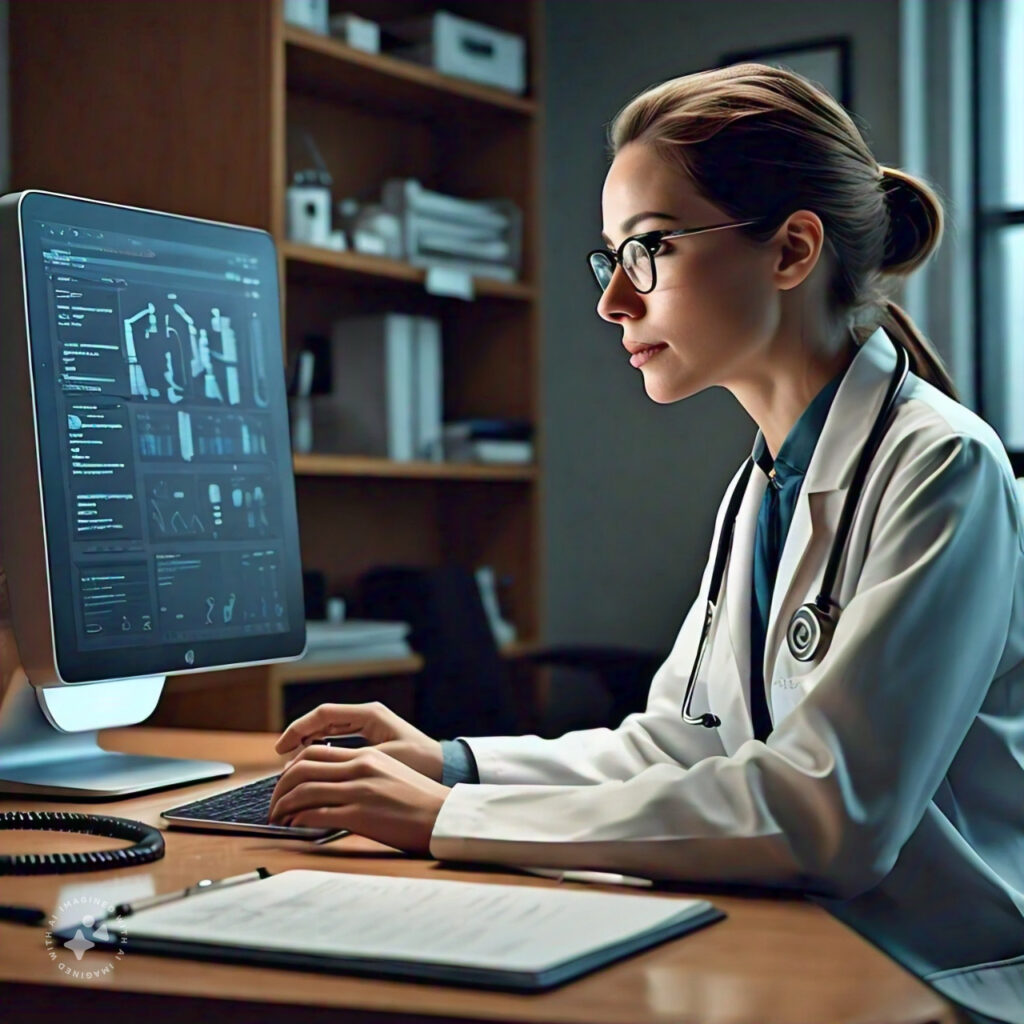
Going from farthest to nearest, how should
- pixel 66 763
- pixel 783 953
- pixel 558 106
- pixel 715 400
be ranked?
pixel 558 106
pixel 715 400
pixel 66 763
pixel 783 953

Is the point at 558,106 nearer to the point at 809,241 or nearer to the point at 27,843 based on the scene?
the point at 809,241

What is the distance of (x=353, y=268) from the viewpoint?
284 centimetres

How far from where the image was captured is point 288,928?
0.79 meters

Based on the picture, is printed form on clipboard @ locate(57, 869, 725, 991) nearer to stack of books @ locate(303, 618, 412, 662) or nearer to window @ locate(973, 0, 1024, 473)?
stack of books @ locate(303, 618, 412, 662)

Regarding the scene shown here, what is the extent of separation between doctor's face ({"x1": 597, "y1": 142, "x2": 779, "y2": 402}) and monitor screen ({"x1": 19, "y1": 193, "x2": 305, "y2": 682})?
0.42 metres

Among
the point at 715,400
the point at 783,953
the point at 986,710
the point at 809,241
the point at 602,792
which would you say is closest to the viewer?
the point at 783,953


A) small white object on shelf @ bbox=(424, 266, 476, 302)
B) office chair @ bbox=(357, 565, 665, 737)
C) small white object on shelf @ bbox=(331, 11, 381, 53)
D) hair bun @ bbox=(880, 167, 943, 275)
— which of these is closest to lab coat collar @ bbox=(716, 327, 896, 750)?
hair bun @ bbox=(880, 167, 943, 275)

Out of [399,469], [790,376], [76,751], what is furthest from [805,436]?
[399,469]

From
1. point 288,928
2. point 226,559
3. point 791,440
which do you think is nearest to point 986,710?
point 791,440

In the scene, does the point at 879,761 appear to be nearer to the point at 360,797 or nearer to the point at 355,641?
the point at 360,797

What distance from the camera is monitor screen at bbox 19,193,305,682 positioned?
1256 millimetres

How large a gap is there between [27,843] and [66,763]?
304mm

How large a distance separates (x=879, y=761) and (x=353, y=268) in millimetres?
2085

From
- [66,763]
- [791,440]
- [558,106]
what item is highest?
[558,106]
